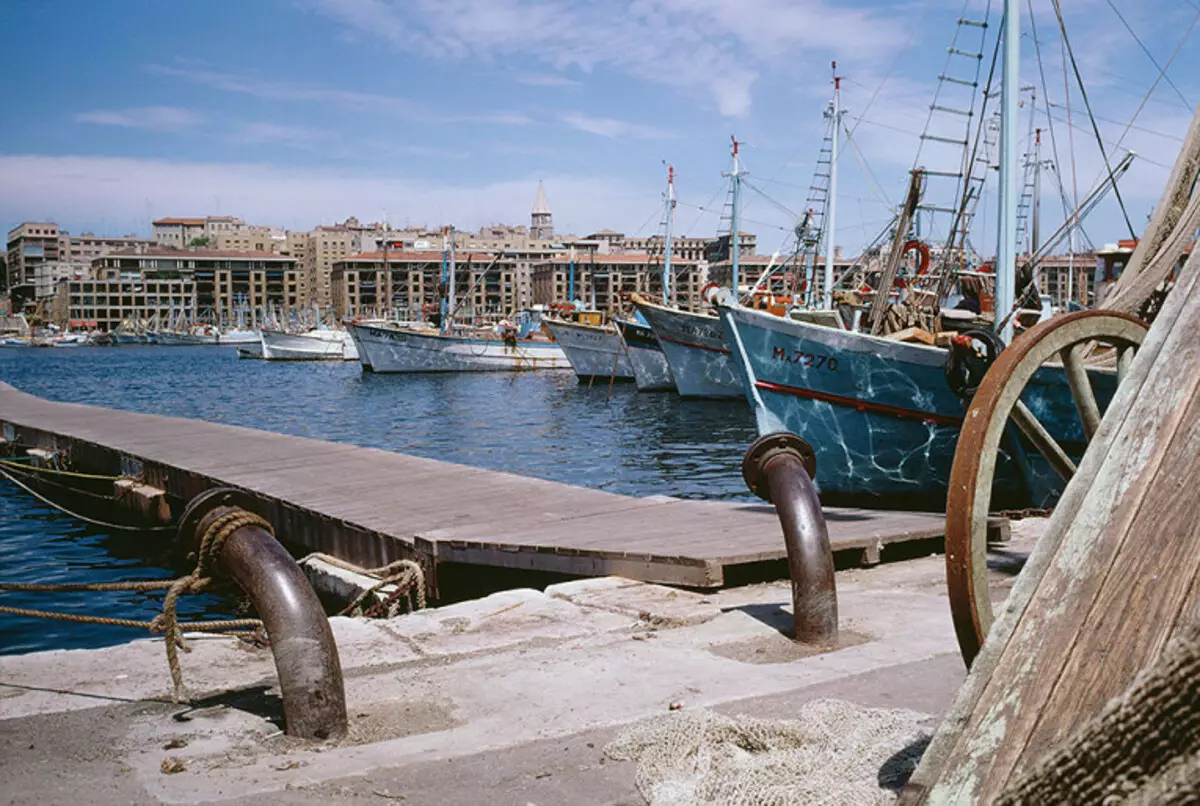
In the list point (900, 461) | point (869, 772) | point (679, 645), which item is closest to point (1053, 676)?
point (869, 772)

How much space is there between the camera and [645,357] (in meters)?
46.3

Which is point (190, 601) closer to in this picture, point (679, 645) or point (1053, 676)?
point (679, 645)

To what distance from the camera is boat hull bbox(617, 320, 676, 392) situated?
46031 millimetres

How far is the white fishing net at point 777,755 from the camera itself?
3400 millimetres

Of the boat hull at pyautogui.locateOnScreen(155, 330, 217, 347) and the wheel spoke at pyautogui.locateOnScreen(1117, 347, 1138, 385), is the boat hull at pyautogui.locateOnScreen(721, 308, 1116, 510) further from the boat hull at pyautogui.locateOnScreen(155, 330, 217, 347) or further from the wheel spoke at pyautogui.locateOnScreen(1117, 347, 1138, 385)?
the boat hull at pyautogui.locateOnScreen(155, 330, 217, 347)

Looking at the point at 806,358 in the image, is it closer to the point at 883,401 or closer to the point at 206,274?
the point at 883,401

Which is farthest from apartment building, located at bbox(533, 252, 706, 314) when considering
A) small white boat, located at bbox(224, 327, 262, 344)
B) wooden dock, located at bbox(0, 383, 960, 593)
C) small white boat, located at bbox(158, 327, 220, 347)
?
wooden dock, located at bbox(0, 383, 960, 593)

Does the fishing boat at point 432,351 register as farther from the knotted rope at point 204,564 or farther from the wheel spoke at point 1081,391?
the wheel spoke at point 1081,391

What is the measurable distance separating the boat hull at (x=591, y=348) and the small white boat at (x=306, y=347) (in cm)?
4213

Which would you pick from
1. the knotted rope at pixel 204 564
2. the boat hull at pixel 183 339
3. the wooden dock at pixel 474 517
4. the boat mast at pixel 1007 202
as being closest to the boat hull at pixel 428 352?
the wooden dock at pixel 474 517

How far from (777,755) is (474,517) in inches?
246

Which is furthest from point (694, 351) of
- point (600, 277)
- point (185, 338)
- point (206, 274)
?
point (206, 274)

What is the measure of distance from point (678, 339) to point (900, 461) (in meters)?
26.4

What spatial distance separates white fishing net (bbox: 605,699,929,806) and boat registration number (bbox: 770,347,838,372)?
32.1 ft
